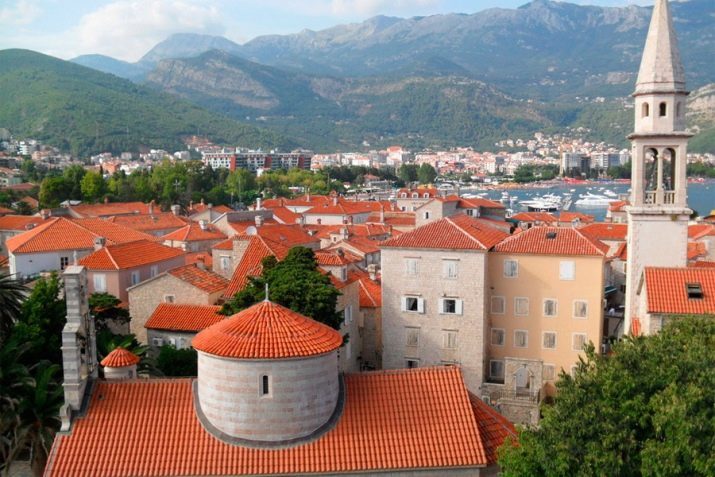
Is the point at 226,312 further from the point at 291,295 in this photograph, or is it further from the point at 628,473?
the point at 628,473

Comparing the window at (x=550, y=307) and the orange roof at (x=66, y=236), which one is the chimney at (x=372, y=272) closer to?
the window at (x=550, y=307)

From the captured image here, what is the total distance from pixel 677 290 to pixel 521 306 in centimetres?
1153

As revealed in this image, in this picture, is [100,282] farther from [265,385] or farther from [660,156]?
[660,156]

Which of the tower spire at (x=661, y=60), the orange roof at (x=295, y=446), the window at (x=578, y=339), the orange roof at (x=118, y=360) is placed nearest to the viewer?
the orange roof at (x=295, y=446)

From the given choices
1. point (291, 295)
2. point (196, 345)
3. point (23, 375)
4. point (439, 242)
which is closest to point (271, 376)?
point (196, 345)

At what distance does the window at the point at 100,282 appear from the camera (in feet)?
133

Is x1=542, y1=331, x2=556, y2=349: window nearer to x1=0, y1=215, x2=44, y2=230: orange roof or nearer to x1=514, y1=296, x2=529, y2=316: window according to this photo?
x1=514, y1=296, x2=529, y2=316: window

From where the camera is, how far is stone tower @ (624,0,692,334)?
30.4 m

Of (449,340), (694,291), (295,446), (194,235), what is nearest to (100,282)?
(449,340)

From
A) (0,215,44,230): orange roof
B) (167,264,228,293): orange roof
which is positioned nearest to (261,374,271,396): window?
(167,264,228,293): orange roof

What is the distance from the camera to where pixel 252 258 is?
40594 millimetres

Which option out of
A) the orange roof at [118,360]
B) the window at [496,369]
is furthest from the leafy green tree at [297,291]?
the window at [496,369]

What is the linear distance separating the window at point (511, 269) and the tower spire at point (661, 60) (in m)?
10.6

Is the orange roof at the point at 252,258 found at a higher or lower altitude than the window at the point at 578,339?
higher
